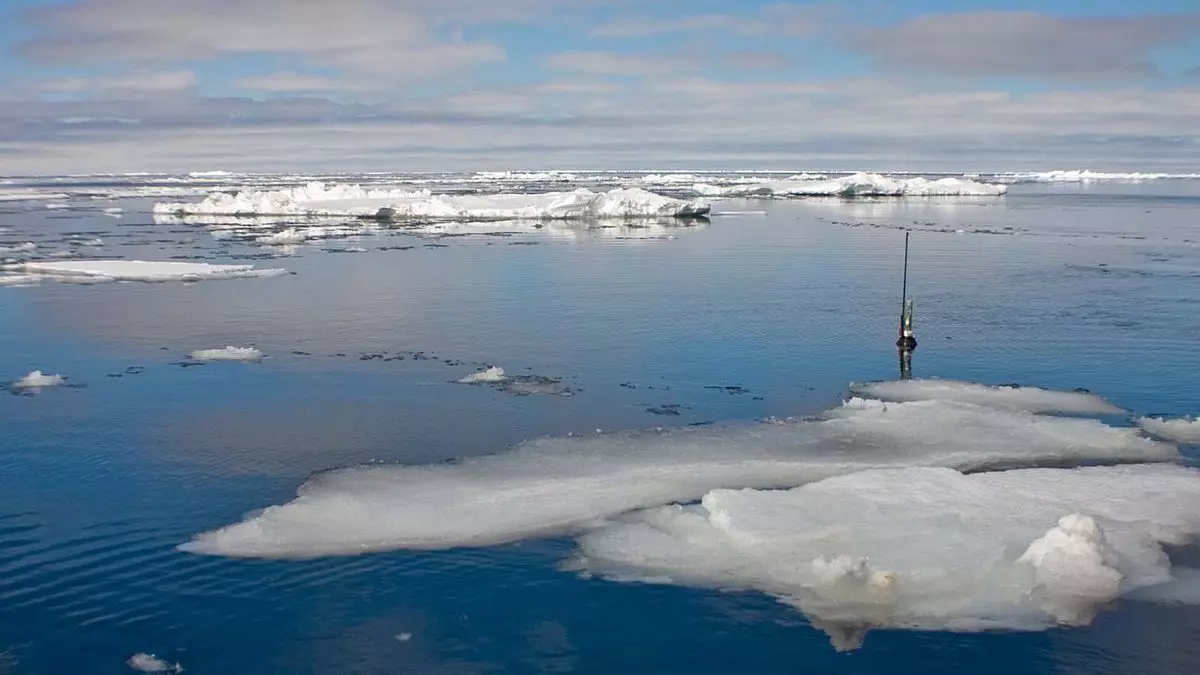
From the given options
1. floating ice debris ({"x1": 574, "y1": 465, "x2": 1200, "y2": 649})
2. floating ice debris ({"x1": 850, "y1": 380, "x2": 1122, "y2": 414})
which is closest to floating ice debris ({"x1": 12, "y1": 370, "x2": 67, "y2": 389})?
floating ice debris ({"x1": 574, "y1": 465, "x2": 1200, "y2": 649})

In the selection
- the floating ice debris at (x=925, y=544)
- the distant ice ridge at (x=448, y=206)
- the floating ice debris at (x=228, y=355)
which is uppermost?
the distant ice ridge at (x=448, y=206)

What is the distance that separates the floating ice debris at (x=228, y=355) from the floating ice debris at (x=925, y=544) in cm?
927

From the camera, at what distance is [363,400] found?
13992 mm

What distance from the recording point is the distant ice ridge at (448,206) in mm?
51031

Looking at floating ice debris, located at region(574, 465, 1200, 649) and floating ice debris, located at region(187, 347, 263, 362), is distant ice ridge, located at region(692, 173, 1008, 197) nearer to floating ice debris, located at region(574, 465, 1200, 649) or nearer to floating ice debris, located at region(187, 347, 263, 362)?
floating ice debris, located at region(187, 347, 263, 362)

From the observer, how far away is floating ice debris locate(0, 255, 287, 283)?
26.6m

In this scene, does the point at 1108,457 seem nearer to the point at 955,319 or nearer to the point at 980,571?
the point at 980,571

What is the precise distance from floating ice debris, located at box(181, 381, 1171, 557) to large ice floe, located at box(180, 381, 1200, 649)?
25mm

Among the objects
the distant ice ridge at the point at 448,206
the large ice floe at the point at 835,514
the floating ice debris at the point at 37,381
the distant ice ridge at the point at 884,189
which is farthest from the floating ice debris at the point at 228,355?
the distant ice ridge at the point at 884,189

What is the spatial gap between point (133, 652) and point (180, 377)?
348 inches

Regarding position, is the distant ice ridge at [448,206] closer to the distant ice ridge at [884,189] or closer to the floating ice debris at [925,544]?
the distant ice ridge at [884,189]

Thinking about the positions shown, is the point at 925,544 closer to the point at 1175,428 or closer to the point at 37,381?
the point at 1175,428

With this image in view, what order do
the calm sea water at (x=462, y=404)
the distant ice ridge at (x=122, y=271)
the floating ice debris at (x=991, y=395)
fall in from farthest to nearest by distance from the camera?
the distant ice ridge at (x=122, y=271)
the floating ice debris at (x=991, y=395)
the calm sea water at (x=462, y=404)

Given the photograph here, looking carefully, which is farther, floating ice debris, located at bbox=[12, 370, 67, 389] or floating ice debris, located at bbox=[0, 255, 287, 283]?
floating ice debris, located at bbox=[0, 255, 287, 283]
